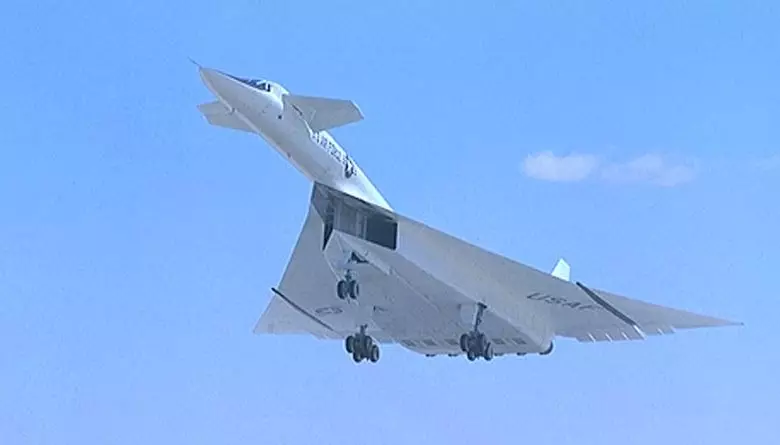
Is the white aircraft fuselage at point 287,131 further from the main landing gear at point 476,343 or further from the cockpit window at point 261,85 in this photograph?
the main landing gear at point 476,343

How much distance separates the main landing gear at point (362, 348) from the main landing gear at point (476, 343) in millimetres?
2133

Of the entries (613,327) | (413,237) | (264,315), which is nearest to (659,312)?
(613,327)

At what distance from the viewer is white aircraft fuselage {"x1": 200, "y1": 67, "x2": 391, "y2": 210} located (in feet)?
77.9

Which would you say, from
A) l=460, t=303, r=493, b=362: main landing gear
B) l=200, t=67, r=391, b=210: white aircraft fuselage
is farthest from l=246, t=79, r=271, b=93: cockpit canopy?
l=460, t=303, r=493, b=362: main landing gear

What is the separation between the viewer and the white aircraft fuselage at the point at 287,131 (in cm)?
2373

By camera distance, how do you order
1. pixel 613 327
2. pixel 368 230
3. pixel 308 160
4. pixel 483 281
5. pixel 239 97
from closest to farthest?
pixel 239 97
pixel 308 160
pixel 368 230
pixel 483 281
pixel 613 327

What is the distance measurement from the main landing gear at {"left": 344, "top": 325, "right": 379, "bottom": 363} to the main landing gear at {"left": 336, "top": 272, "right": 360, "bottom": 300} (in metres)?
3.24

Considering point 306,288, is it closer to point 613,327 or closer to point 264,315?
point 264,315

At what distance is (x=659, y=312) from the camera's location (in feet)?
103

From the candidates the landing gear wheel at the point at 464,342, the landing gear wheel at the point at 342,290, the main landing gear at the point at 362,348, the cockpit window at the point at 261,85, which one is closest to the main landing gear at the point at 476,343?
the landing gear wheel at the point at 464,342

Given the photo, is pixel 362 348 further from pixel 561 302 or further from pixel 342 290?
pixel 561 302

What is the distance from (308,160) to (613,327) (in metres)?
10.5

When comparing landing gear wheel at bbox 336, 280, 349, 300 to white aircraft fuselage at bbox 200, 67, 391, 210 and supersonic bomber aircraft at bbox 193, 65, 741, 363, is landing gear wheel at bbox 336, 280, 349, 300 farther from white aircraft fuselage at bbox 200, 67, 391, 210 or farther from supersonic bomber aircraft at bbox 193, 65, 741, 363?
white aircraft fuselage at bbox 200, 67, 391, 210

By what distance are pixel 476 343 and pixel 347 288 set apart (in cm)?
426
